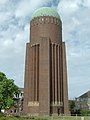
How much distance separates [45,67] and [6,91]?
15.2 meters

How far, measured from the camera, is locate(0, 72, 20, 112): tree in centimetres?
4680

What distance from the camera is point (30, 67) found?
65.8m

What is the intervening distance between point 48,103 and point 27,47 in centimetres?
1807

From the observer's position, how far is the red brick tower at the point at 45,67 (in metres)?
60.3

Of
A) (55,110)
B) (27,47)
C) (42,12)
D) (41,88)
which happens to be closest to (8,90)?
(41,88)

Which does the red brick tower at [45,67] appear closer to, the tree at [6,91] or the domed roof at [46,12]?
the domed roof at [46,12]

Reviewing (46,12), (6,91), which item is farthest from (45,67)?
(46,12)

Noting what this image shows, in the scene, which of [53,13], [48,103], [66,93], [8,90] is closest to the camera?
[8,90]

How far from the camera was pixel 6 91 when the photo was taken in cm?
4838

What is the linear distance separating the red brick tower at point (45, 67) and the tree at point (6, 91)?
12119mm

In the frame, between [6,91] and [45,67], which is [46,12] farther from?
[6,91]

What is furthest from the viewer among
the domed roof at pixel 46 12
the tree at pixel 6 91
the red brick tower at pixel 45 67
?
the domed roof at pixel 46 12

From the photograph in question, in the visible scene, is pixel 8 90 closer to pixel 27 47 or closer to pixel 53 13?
pixel 27 47

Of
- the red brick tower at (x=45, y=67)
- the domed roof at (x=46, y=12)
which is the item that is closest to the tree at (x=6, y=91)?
the red brick tower at (x=45, y=67)
